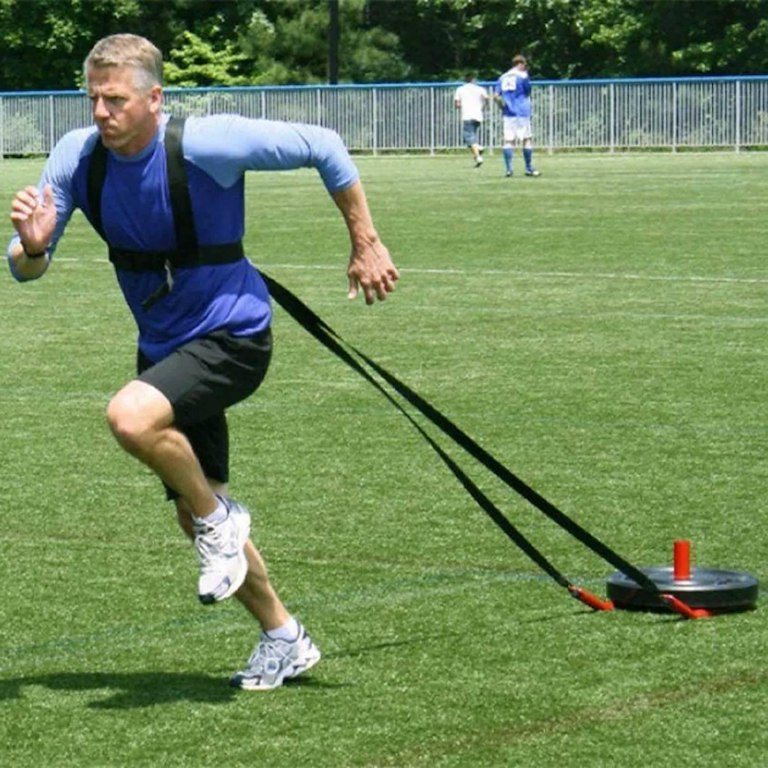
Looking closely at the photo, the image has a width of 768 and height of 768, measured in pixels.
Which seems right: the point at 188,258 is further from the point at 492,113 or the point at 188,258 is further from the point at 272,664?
the point at 492,113

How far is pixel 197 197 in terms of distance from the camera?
21.6 ft

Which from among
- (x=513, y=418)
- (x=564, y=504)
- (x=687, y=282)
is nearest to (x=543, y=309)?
(x=687, y=282)

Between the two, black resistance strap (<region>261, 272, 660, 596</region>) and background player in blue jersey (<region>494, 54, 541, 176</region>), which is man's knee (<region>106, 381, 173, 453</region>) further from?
background player in blue jersey (<region>494, 54, 541, 176</region>)

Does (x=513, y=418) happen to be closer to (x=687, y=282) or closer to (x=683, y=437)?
(x=683, y=437)

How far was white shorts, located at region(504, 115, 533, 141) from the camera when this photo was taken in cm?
4150

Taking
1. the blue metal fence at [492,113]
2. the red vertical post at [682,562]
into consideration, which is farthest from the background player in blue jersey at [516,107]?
the red vertical post at [682,562]

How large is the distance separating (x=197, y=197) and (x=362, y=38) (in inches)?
2503

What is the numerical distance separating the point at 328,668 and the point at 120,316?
11.3 m

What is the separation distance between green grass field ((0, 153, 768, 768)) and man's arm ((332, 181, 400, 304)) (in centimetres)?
116

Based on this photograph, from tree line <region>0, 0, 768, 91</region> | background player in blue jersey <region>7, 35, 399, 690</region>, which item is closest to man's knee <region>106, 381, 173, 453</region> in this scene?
background player in blue jersey <region>7, 35, 399, 690</region>

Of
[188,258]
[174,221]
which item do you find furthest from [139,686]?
[174,221]

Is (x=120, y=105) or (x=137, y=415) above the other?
(x=120, y=105)

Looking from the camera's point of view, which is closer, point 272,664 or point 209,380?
point 209,380

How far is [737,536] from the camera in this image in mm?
8992
